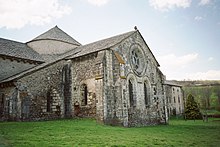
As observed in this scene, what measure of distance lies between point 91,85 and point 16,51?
36.4ft

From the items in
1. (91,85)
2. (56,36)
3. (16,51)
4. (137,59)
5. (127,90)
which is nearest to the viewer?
(127,90)

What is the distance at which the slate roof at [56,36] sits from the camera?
29.3 meters

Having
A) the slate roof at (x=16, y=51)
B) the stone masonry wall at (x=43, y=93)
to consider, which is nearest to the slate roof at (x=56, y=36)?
the slate roof at (x=16, y=51)

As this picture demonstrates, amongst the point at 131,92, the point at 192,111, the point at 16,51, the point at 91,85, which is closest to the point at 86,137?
the point at 91,85

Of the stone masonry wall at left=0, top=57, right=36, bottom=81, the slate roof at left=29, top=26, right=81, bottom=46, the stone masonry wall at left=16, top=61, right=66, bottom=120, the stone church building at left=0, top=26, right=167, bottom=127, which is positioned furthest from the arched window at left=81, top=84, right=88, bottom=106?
the slate roof at left=29, top=26, right=81, bottom=46

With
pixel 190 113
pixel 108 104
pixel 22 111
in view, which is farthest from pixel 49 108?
pixel 190 113

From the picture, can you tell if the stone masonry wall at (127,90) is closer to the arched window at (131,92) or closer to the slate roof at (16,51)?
the arched window at (131,92)

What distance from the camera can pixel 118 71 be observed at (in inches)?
715

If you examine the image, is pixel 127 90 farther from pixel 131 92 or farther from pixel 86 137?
pixel 86 137

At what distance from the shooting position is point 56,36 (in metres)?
29.9

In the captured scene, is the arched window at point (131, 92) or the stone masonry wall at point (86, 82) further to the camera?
the arched window at point (131, 92)

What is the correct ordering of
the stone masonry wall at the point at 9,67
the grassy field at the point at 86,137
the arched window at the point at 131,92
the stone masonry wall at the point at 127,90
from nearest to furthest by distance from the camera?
the grassy field at the point at 86,137 → the stone masonry wall at the point at 127,90 → the arched window at the point at 131,92 → the stone masonry wall at the point at 9,67

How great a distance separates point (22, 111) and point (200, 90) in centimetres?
6572

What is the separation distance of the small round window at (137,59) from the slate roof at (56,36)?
11.6 meters
